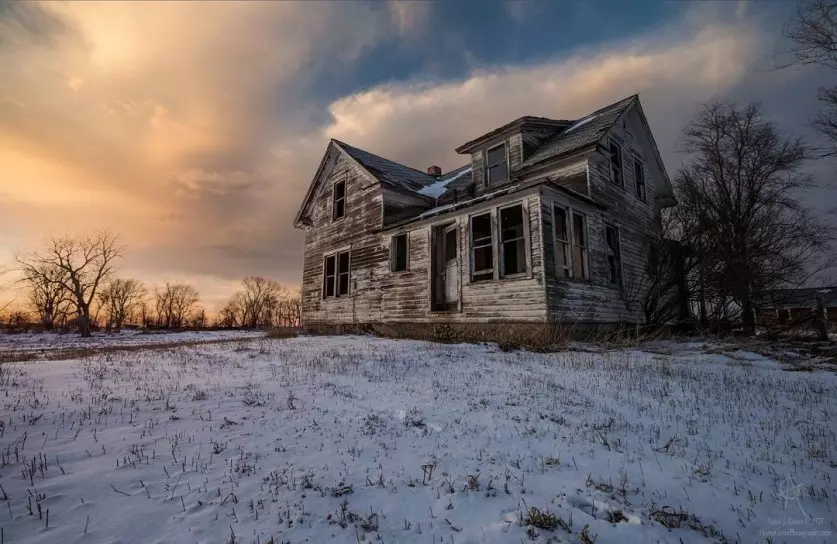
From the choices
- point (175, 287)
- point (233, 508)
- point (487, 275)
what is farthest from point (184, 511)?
point (175, 287)

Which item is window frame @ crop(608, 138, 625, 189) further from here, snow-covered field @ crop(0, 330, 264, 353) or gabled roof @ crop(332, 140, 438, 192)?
snow-covered field @ crop(0, 330, 264, 353)

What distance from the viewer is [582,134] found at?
1353 cm

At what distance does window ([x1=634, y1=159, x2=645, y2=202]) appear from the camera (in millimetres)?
15398

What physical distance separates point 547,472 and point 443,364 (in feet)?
15.0

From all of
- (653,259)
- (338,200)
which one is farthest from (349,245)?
(653,259)

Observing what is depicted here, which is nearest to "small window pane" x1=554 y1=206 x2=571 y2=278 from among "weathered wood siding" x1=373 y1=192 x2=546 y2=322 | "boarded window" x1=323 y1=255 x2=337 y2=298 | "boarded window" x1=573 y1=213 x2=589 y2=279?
"boarded window" x1=573 y1=213 x2=589 y2=279

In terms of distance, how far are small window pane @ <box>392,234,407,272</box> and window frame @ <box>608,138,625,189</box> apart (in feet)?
25.5

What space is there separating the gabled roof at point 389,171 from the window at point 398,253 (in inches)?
96.2

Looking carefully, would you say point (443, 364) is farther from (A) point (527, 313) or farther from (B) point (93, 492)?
(B) point (93, 492)

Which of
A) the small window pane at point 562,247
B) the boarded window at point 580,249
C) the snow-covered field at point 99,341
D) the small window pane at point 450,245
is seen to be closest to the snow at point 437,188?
the small window pane at point 450,245

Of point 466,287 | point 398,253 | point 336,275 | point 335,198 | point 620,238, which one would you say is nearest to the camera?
point 466,287

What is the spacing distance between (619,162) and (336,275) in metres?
12.3

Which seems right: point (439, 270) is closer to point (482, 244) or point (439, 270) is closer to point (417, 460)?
point (482, 244)

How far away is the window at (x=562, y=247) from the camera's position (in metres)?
11.0
